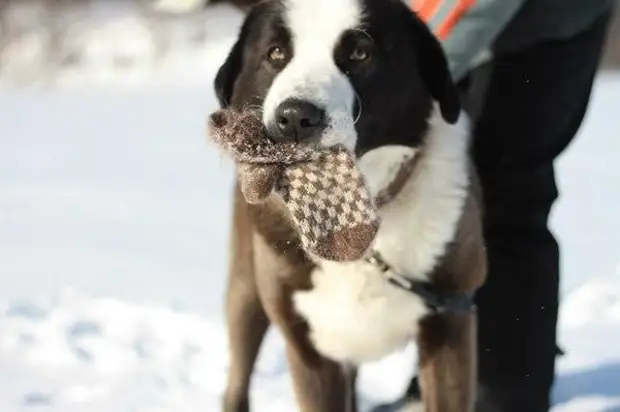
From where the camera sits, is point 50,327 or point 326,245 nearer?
point 326,245

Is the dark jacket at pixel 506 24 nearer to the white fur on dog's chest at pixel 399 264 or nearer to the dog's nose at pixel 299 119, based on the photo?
the white fur on dog's chest at pixel 399 264

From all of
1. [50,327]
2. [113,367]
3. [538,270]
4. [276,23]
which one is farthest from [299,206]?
[50,327]

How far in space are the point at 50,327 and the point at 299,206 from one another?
161cm

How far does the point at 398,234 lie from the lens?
6.38 feet

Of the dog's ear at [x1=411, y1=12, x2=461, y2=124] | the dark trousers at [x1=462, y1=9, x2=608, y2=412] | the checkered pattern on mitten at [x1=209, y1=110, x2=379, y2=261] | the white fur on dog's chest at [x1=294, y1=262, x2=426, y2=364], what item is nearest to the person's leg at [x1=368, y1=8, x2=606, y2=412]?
the dark trousers at [x1=462, y1=9, x2=608, y2=412]

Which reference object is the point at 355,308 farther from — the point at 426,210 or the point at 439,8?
the point at 439,8

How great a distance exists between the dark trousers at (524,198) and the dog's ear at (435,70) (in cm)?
38

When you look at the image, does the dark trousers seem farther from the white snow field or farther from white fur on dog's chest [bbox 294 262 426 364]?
white fur on dog's chest [bbox 294 262 426 364]

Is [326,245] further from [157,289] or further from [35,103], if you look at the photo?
[35,103]

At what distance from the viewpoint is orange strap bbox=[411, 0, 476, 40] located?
1.94m

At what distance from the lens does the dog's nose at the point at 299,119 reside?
155 centimetres

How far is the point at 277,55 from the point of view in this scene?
1.79m

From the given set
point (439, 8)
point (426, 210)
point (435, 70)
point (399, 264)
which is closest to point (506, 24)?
point (439, 8)

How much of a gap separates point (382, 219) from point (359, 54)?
0.33 m
